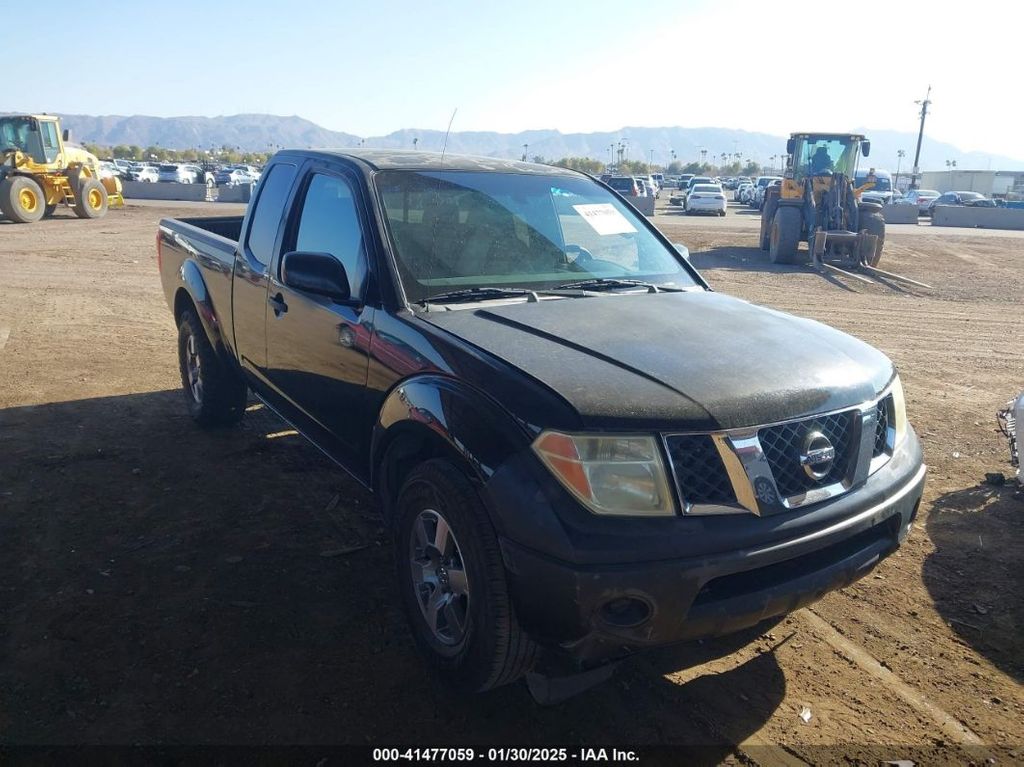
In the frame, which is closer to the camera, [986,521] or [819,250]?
[986,521]

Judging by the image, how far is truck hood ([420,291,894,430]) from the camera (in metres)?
2.51

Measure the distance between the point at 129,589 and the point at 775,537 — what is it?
9.50ft

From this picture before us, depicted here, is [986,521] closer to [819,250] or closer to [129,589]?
[129,589]

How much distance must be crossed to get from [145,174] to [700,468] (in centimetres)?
5505

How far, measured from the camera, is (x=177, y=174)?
48.5m

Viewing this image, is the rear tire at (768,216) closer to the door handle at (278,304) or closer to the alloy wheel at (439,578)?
the door handle at (278,304)

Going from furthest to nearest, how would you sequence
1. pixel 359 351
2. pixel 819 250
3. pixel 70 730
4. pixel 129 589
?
pixel 819 250 < pixel 129 589 < pixel 359 351 < pixel 70 730

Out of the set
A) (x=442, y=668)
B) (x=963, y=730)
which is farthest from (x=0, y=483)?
(x=963, y=730)

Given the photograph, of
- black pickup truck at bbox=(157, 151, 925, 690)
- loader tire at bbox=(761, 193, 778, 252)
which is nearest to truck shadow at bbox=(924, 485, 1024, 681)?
black pickup truck at bbox=(157, 151, 925, 690)

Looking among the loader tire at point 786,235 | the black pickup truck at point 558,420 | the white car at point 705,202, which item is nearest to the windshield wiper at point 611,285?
the black pickup truck at point 558,420

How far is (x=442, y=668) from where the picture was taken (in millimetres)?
2893

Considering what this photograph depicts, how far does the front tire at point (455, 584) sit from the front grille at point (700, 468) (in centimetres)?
63

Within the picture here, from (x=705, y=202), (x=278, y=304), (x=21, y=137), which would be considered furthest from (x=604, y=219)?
(x=705, y=202)

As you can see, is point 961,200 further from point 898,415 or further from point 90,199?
point 898,415
